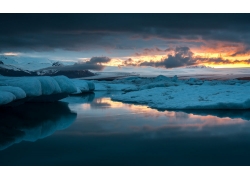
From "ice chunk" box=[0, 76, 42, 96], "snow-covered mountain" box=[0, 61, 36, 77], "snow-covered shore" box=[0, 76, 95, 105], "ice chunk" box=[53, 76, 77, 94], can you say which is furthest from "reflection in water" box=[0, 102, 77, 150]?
"snow-covered mountain" box=[0, 61, 36, 77]

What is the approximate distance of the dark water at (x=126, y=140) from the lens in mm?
4281

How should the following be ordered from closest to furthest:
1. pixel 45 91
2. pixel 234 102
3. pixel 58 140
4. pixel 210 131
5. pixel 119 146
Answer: pixel 119 146 → pixel 58 140 → pixel 210 131 → pixel 234 102 → pixel 45 91

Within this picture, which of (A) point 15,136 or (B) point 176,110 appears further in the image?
(B) point 176,110

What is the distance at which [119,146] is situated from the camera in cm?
501

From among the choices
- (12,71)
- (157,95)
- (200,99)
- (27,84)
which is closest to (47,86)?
(27,84)

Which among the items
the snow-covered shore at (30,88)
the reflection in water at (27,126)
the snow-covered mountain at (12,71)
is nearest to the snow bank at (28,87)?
the snow-covered shore at (30,88)

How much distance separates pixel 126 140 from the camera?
5469 millimetres

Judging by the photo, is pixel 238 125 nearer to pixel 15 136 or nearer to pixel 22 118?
pixel 15 136

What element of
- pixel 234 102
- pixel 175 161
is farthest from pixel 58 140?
pixel 234 102

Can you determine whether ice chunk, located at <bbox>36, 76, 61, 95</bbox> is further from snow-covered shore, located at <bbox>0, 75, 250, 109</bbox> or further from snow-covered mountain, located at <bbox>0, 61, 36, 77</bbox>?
snow-covered mountain, located at <bbox>0, 61, 36, 77</bbox>

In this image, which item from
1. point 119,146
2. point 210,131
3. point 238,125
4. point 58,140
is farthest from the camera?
point 238,125

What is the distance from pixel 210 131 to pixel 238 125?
3.78ft

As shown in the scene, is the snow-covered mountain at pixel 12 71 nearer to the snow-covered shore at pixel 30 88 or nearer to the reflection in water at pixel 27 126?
the snow-covered shore at pixel 30 88

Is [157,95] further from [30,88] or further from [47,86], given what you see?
[30,88]
